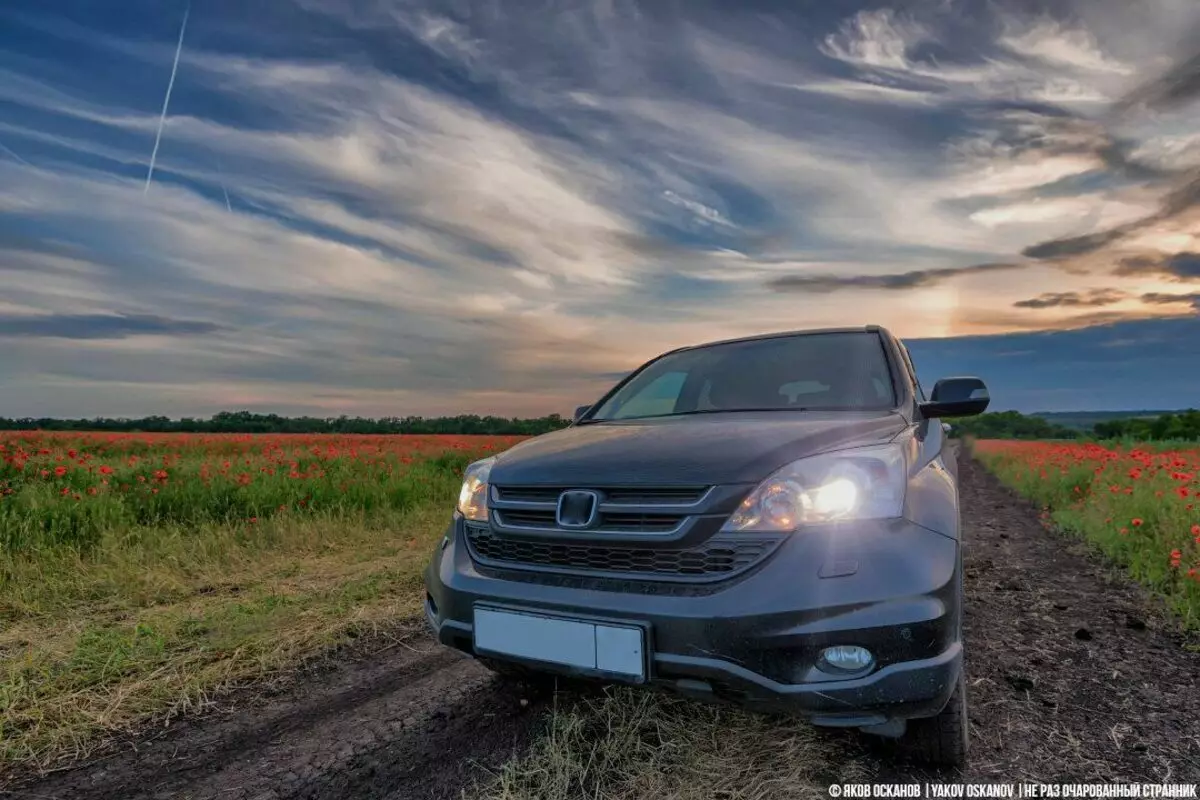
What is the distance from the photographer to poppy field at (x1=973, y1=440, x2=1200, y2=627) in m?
4.48

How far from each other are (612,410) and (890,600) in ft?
6.07

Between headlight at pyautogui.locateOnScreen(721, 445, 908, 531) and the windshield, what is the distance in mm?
798

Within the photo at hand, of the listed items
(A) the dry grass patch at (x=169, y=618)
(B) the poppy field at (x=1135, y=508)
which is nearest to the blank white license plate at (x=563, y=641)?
(A) the dry grass patch at (x=169, y=618)

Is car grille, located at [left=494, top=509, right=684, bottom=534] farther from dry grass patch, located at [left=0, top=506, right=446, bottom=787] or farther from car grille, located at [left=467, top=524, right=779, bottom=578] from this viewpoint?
dry grass patch, located at [left=0, top=506, right=446, bottom=787]

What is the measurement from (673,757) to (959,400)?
195 cm

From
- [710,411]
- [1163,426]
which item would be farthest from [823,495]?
[1163,426]

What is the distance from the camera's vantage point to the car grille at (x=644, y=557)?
1.92 meters

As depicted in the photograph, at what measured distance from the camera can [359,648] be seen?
3.52 m

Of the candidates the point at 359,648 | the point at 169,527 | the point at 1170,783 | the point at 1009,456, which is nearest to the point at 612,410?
the point at 359,648

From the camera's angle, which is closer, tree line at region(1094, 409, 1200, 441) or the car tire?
the car tire

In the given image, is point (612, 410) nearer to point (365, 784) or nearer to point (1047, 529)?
point (365, 784)

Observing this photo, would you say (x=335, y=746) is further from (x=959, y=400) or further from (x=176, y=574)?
(x=176, y=574)

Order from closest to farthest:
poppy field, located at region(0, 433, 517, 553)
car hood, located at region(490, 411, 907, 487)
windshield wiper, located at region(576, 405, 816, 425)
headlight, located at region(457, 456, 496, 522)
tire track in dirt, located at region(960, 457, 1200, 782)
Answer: car hood, located at region(490, 411, 907, 487)
tire track in dirt, located at region(960, 457, 1200, 782)
headlight, located at region(457, 456, 496, 522)
windshield wiper, located at region(576, 405, 816, 425)
poppy field, located at region(0, 433, 517, 553)

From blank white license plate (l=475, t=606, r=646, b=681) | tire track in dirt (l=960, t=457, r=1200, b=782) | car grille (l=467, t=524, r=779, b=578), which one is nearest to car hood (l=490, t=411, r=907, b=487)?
car grille (l=467, t=524, r=779, b=578)
